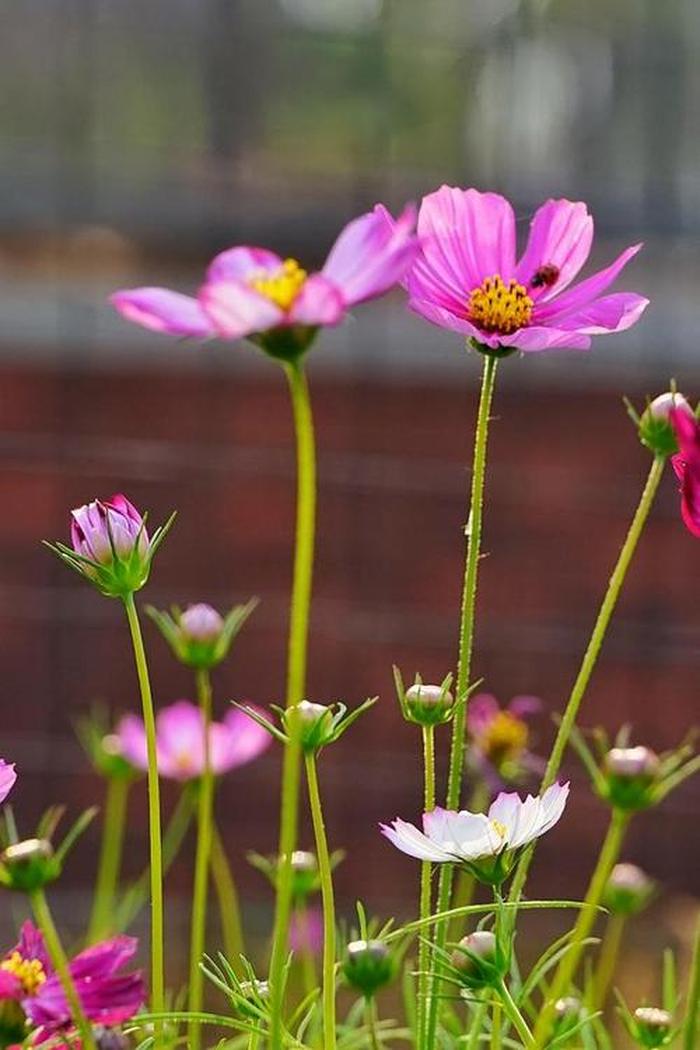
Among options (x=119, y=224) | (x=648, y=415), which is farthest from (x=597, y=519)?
(x=648, y=415)

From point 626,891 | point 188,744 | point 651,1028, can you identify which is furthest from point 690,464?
point 188,744

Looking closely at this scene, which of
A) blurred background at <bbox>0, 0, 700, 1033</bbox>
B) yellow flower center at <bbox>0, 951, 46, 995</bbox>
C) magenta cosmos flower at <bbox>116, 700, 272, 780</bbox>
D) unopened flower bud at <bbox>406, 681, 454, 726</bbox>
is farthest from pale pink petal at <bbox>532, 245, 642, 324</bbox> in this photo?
blurred background at <bbox>0, 0, 700, 1033</bbox>

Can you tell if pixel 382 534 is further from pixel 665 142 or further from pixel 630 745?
pixel 665 142

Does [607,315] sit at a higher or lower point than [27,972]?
higher

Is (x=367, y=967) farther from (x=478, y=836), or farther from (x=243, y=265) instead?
(x=243, y=265)

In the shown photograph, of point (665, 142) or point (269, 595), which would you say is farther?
point (665, 142)

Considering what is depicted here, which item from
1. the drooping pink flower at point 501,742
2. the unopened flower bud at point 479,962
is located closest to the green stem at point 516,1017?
the unopened flower bud at point 479,962

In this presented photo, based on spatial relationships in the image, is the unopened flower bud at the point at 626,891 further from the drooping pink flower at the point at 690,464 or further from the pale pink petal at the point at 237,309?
the pale pink petal at the point at 237,309
